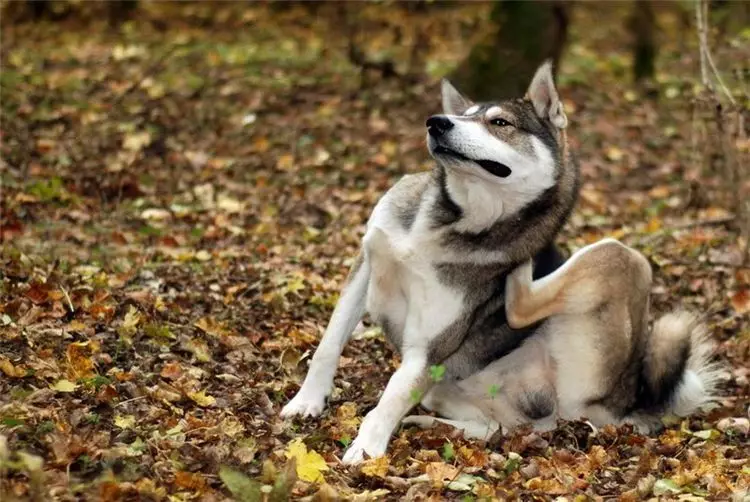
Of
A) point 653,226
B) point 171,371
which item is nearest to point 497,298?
point 171,371

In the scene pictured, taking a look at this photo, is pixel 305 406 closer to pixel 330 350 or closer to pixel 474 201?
pixel 330 350

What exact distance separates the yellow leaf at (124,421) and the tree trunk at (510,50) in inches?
264

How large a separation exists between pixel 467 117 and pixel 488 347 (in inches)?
51.1

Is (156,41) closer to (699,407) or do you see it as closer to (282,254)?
(282,254)

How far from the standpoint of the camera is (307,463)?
15.0ft

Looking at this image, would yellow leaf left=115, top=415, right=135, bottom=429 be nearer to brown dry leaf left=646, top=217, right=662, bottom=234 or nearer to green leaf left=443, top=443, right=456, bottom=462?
green leaf left=443, top=443, right=456, bottom=462

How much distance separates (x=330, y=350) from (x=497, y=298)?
93 cm

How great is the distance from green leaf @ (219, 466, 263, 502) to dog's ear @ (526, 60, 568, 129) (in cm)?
262

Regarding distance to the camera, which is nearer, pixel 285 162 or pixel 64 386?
pixel 64 386

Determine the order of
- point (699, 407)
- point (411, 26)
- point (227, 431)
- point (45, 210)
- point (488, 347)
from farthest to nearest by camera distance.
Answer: point (411, 26) → point (45, 210) → point (699, 407) → point (488, 347) → point (227, 431)

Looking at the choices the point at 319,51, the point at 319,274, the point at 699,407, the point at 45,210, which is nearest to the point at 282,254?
the point at 319,274

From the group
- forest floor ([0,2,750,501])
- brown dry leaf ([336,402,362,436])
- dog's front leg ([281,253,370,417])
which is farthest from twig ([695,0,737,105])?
brown dry leaf ([336,402,362,436])

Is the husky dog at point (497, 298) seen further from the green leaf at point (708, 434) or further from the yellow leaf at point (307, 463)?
the yellow leaf at point (307, 463)

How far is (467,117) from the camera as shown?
5305 mm
